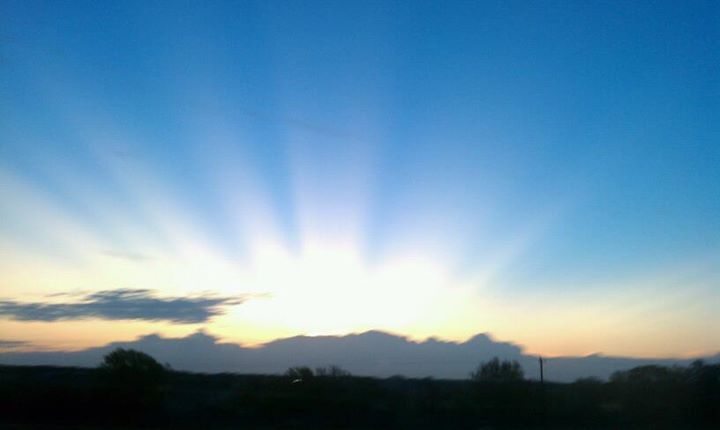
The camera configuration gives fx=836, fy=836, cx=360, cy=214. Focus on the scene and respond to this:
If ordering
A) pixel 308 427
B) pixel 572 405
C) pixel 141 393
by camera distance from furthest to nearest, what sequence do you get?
pixel 572 405, pixel 141 393, pixel 308 427

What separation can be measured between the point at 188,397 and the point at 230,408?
10.9ft

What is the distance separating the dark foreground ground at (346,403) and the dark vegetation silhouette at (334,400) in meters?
0.05

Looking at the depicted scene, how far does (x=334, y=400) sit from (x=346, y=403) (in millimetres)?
728

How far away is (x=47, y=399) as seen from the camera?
39.2m

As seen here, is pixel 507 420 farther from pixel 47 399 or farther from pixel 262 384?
pixel 47 399

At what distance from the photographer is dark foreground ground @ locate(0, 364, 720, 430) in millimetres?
38344

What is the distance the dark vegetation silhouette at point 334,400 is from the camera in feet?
126

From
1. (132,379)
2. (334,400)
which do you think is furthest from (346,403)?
(132,379)

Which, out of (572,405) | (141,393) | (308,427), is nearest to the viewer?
(308,427)

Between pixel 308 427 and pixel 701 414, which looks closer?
pixel 308 427

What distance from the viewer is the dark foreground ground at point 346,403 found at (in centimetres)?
3834

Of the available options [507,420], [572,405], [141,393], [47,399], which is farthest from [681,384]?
[47,399]

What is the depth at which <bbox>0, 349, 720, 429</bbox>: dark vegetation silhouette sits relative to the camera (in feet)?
126

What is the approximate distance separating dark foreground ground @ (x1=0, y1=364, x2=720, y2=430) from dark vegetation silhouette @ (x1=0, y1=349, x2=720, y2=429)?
0.17ft
